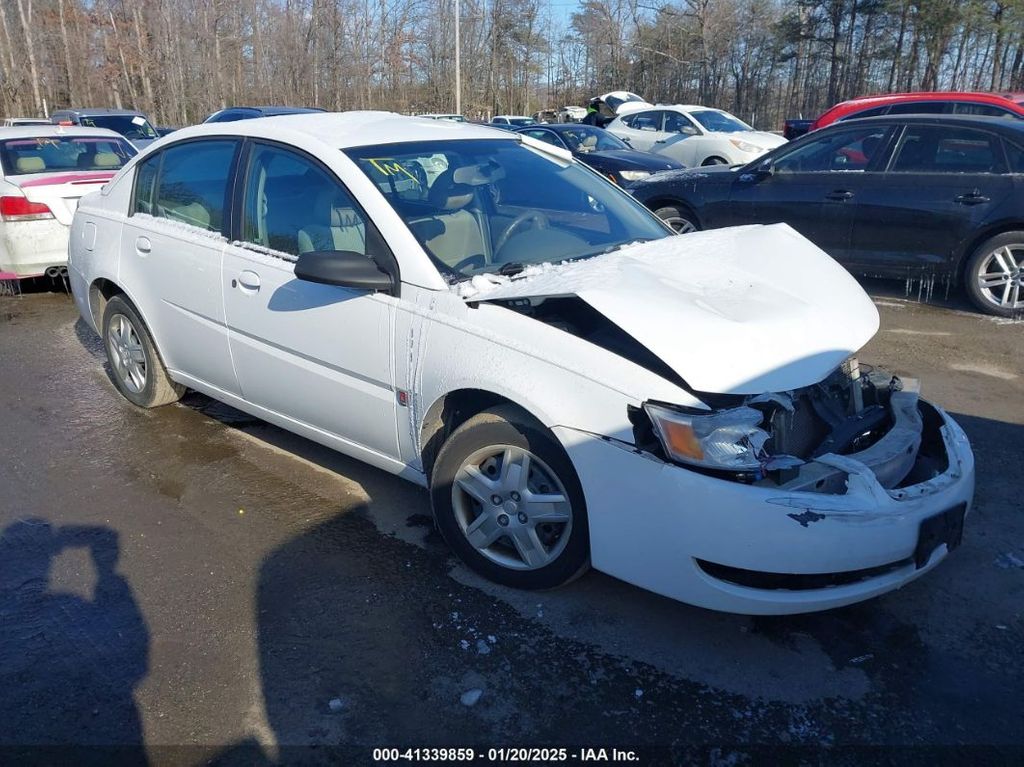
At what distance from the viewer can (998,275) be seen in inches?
270

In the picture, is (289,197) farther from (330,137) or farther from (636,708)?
(636,708)

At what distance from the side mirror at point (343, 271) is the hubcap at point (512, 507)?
798 mm

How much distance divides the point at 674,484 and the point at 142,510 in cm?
266

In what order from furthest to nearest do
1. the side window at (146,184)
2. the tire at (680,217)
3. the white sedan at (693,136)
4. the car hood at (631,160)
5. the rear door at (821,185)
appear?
the white sedan at (693,136), the car hood at (631,160), the tire at (680,217), the rear door at (821,185), the side window at (146,184)

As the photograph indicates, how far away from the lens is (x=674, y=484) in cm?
257

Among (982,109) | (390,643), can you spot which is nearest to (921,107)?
(982,109)

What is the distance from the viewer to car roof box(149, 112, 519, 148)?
12.4 ft

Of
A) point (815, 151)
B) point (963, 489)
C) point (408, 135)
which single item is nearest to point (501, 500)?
point (963, 489)

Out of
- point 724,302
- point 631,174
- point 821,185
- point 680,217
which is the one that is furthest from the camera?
point 631,174

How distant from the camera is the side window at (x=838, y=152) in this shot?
7375 mm

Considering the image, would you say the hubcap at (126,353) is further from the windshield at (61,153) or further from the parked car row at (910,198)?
the parked car row at (910,198)

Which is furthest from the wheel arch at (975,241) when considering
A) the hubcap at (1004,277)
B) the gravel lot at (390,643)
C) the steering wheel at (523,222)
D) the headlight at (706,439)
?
the headlight at (706,439)

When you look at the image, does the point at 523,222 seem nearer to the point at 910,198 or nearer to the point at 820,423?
the point at 820,423

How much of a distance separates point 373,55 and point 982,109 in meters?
27.4
